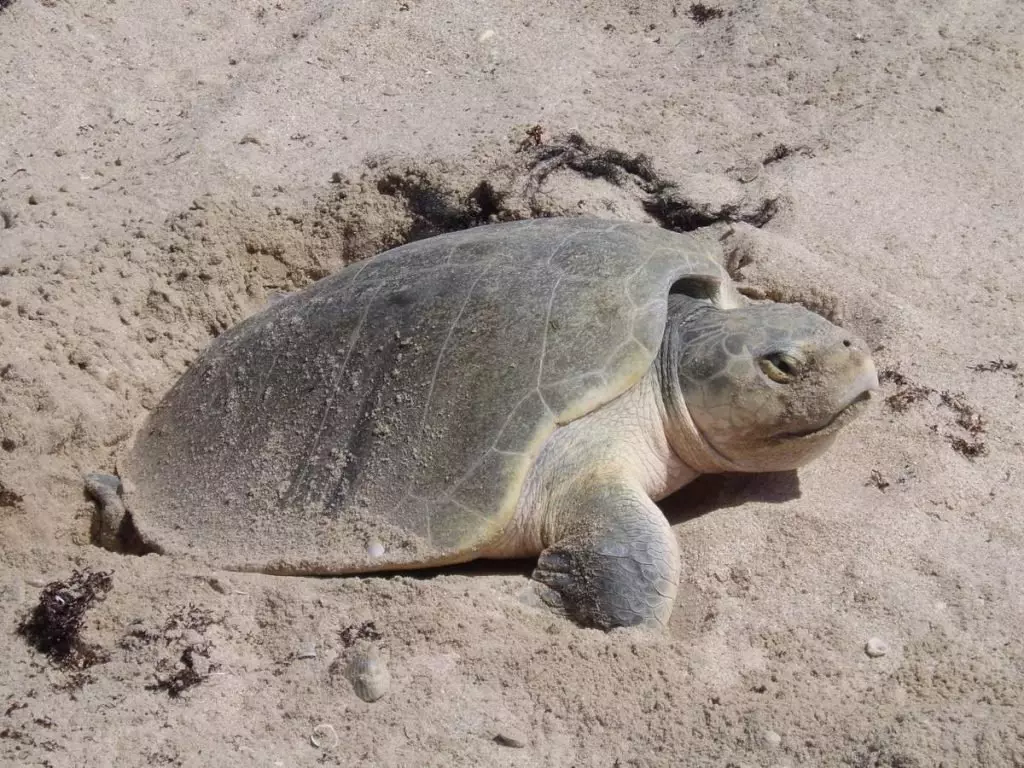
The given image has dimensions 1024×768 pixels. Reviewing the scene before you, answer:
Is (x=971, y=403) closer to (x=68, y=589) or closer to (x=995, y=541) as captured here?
(x=995, y=541)

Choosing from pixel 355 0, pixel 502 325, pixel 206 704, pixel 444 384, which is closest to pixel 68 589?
pixel 206 704

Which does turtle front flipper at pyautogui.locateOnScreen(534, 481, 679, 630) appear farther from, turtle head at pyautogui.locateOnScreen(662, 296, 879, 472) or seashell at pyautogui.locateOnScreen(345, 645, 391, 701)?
seashell at pyautogui.locateOnScreen(345, 645, 391, 701)

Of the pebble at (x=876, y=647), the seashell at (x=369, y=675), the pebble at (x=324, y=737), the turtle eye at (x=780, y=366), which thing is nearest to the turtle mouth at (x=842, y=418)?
the turtle eye at (x=780, y=366)

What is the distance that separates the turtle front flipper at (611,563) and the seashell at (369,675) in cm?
45

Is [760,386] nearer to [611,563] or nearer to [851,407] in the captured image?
[851,407]

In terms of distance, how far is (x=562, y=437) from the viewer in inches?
99.8

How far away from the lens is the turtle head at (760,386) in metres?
2.46

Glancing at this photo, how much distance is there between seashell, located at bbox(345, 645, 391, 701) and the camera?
2.07m

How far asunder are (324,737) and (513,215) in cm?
225

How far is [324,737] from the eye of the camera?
6.49 feet

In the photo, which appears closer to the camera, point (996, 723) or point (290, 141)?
point (996, 723)

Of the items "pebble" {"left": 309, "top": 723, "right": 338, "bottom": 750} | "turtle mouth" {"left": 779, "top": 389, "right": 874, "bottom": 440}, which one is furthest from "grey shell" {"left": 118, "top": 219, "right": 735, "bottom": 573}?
"pebble" {"left": 309, "top": 723, "right": 338, "bottom": 750}

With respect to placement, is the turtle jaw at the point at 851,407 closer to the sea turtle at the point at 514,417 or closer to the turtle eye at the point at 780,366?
the sea turtle at the point at 514,417

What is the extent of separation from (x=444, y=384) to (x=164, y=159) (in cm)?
222
